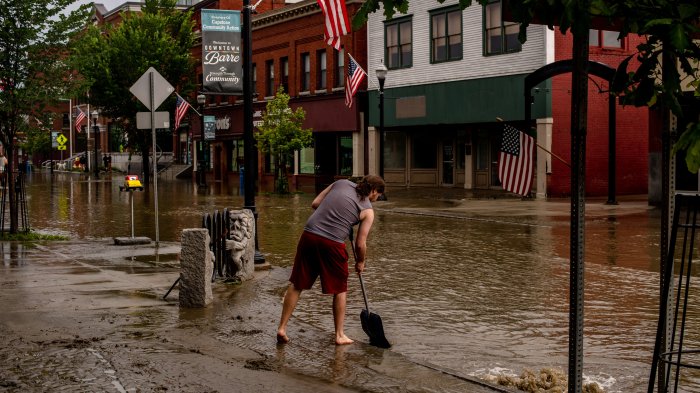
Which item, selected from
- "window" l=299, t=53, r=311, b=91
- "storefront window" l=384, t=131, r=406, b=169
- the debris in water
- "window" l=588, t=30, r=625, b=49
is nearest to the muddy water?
the debris in water

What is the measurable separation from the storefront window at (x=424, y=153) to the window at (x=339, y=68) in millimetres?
5472

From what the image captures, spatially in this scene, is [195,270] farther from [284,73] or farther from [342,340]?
[284,73]

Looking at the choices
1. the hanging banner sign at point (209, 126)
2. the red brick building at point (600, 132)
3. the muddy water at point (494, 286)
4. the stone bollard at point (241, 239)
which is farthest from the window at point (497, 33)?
the stone bollard at point (241, 239)

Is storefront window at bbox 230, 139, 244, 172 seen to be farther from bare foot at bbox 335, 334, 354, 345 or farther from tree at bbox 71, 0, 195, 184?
bare foot at bbox 335, 334, 354, 345

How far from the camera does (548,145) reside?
1211 inches

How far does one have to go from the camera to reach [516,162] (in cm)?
1073

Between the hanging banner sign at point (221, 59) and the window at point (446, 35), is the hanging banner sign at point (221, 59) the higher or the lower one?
the lower one

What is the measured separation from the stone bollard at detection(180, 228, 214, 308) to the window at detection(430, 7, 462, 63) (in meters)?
25.8

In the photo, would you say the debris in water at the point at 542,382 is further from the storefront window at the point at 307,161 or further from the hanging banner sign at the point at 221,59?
the storefront window at the point at 307,161

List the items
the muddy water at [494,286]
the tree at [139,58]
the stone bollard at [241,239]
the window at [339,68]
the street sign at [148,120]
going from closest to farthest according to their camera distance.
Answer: the muddy water at [494,286] < the stone bollard at [241,239] < the street sign at [148,120] < the window at [339,68] < the tree at [139,58]

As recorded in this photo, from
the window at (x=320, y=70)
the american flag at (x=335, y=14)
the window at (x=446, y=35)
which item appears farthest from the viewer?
the window at (x=320, y=70)

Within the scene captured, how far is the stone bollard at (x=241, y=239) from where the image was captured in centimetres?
1197

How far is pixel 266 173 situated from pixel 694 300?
3875 cm

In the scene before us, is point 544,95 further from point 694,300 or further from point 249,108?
point 694,300
